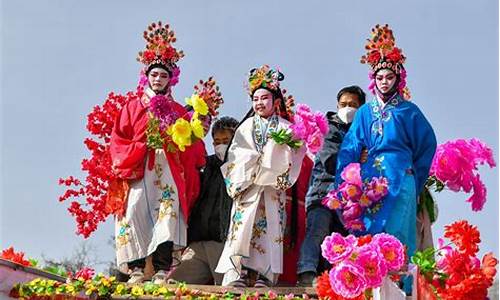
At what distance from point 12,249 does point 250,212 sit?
2.18 meters

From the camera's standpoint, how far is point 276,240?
904 cm

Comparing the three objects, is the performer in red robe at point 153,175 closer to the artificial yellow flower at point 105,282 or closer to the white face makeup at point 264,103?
the artificial yellow flower at point 105,282

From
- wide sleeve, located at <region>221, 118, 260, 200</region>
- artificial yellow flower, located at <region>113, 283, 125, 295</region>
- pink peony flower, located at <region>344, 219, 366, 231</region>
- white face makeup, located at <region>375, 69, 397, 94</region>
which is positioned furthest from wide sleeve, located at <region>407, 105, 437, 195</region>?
artificial yellow flower, located at <region>113, 283, 125, 295</region>

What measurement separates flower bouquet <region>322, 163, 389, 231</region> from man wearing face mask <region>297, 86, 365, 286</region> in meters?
0.20

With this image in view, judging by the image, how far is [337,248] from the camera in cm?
754

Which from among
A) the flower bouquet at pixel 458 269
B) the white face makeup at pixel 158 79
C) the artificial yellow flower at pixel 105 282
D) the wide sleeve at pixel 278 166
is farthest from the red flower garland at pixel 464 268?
the white face makeup at pixel 158 79

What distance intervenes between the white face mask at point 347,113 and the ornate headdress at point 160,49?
1545 mm

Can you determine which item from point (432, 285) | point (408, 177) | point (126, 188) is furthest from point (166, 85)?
point (432, 285)

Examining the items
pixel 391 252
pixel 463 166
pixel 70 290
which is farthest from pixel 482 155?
pixel 70 290

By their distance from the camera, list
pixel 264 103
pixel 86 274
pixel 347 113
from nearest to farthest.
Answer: pixel 86 274, pixel 264 103, pixel 347 113

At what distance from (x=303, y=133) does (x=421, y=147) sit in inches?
40.7

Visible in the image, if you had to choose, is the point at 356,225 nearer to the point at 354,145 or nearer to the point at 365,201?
the point at 365,201

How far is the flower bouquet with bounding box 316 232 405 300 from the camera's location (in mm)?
7430

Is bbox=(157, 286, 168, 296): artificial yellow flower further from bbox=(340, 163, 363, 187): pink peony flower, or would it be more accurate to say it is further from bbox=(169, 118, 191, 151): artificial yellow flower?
bbox=(340, 163, 363, 187): pink peony flower
